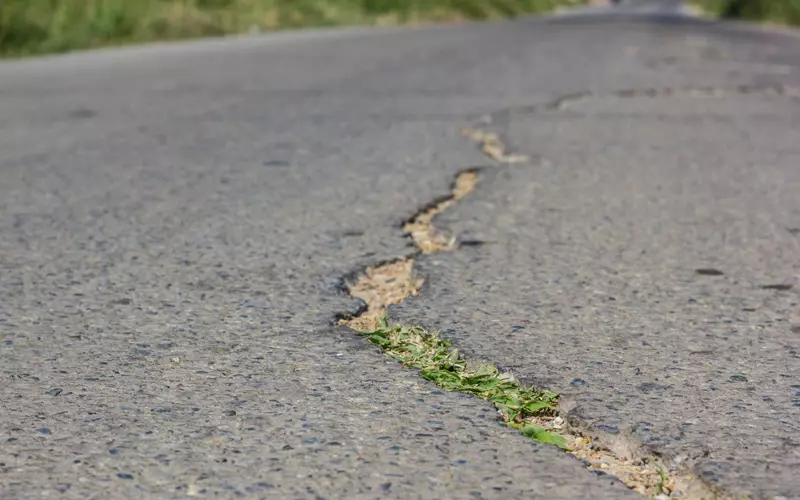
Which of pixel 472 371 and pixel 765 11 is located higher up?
pixel 765 11

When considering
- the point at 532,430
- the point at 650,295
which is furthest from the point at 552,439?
the point at 650,295

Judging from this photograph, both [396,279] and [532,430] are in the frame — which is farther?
[396,279]

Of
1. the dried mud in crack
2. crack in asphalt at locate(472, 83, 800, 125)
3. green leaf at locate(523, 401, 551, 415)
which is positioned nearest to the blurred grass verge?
crack in asphalt at locate(472, 83, 800, 125)

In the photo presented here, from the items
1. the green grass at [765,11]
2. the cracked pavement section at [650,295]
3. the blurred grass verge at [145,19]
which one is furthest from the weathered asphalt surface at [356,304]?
the green grass at [765,11]

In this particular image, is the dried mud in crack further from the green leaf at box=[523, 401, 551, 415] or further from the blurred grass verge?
the blurred grass verge

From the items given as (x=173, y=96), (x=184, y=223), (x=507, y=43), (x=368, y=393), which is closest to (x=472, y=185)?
(x=184, y=223)

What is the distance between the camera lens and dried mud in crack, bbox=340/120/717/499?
4.56ft

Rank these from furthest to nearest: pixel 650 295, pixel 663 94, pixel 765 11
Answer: pixel 765 11
pixel 663 94
pixel 650 295

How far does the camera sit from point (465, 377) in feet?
5.72

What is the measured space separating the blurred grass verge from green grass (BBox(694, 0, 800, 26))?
6.23 m

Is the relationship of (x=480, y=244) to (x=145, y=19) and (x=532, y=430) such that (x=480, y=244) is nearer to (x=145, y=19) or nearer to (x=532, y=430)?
(x=532, y=430)

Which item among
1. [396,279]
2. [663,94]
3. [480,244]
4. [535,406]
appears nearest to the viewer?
[535,406]

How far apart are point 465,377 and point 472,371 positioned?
38 mm

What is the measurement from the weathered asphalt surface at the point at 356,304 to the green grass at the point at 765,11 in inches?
508
